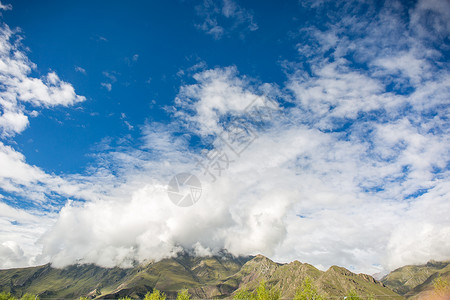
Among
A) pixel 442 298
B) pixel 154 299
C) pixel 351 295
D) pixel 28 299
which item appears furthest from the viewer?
pixel 28 299

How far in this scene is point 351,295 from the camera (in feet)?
289

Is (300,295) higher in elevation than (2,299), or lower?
lower

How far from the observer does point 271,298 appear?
91.7 meters

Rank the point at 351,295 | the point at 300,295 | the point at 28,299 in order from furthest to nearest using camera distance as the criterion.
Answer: the point at 28,299 → the point at 351,295 → the point at 300,295

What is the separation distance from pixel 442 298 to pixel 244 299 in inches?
4141

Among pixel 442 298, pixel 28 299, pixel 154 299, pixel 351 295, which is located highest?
pixel 28 299

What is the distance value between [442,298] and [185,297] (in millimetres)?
104988

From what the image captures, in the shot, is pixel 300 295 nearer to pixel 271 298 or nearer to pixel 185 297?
pixel 271 298

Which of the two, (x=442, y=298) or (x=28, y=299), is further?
(x=28, y=299)

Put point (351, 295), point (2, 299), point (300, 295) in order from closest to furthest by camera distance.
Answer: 1. point (300, 295)
2. point (351, 295)
3. point (2, 299)

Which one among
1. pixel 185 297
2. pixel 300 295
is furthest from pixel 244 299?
pixel 300 295

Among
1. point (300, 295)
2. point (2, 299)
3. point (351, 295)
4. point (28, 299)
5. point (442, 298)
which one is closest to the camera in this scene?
point (442, 298)

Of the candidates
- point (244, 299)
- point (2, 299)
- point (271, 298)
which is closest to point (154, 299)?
point (244, 299)

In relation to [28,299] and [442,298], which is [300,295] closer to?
[442,298]
